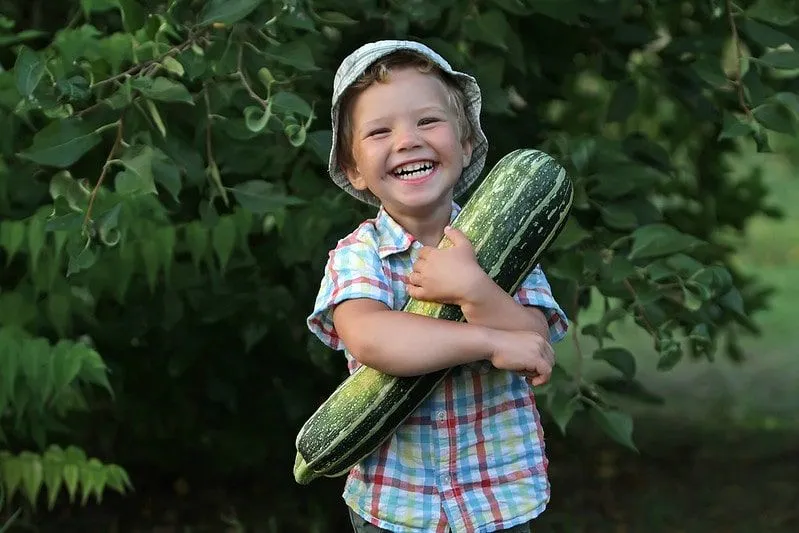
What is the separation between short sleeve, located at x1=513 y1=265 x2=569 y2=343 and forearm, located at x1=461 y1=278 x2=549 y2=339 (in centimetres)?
19

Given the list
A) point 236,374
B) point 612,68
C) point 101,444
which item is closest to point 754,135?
point 612,68

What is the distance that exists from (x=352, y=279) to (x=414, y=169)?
0.23 m

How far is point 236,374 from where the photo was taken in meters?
5.20

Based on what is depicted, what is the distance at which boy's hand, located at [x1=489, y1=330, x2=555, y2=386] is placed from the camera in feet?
8.18

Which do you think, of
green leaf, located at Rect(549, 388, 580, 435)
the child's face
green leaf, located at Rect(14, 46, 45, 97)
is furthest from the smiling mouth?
green leaf, located at Rect(549, 388, 580, 435)

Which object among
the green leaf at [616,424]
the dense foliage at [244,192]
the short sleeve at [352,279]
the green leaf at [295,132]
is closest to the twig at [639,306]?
the dense foliage at [244,192]

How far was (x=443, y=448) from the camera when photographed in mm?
2705

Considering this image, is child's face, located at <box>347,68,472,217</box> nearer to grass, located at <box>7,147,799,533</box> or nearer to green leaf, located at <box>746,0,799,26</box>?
green leaf, located at <box>746,0,799,26</box>

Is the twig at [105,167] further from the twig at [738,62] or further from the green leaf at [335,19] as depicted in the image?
the twig at [738,62]

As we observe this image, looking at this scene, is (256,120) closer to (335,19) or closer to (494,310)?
(335,19)

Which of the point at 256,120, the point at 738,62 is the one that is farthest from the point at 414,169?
the point at 738,62

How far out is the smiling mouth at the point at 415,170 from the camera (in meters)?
2.66

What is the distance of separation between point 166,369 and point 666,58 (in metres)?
2.16

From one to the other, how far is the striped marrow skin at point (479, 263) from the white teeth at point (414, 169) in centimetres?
13
